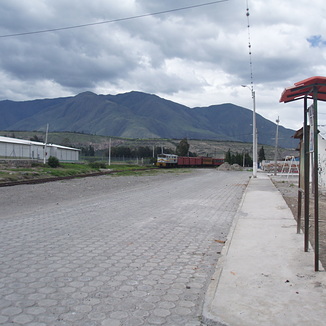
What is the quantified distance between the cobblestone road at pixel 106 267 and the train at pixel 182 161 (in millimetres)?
59562

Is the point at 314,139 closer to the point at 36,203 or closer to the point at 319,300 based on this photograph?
the point at 319,300

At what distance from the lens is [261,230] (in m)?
8.38

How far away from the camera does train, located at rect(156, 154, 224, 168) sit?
70375 millimetres

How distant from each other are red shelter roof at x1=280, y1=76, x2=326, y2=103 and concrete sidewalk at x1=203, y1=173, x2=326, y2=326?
2457mm

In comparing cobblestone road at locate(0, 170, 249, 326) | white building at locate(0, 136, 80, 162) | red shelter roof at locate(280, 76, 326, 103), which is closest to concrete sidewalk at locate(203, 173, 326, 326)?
cobblestone road at locate(0, 170, 249, 326)

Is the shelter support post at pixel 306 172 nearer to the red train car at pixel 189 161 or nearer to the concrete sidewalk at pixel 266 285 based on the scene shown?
the concrete sidewalk at pixel 266 285

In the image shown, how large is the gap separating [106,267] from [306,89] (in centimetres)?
383

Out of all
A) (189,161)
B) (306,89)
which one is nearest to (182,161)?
(189,161)

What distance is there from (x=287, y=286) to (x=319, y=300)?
52 cm

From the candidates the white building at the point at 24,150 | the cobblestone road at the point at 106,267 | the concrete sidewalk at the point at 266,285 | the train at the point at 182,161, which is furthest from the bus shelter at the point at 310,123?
the train at the point at 182,161

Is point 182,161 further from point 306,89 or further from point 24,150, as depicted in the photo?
point 306,89

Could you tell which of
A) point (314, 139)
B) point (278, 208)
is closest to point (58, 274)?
point (314, 139)

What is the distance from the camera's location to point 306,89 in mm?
5562

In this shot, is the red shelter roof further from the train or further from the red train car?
the red train car
